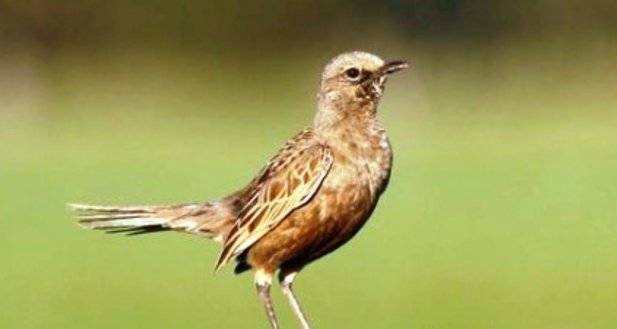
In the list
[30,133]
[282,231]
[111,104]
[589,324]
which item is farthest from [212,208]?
[111,104]

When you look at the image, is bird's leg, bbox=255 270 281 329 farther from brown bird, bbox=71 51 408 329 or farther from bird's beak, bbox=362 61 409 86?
bird's beak, bbox=362 61 409 86

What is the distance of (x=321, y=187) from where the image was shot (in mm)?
7668

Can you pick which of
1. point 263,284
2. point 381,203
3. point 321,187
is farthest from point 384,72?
point 381,203

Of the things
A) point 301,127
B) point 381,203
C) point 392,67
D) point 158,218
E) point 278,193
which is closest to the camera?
point 392,67

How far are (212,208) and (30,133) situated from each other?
85.8ft

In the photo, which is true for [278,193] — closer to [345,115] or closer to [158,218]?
[345,115]

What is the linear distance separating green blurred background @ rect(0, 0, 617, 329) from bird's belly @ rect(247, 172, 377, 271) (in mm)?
6920

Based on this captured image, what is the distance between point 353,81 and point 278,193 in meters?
0.45

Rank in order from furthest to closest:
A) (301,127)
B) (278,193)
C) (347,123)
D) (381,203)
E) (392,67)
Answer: (301,127)
(381,203)
(278,193)
(347,123)
(392,67)

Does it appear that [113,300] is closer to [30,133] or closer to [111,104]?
[30,133]

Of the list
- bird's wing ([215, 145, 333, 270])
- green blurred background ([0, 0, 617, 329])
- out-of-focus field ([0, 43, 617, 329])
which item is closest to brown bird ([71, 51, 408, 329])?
bird's wing ([215, 145, 333, 270])

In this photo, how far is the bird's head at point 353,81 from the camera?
7.73 meters

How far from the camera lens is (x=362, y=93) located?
7785mm

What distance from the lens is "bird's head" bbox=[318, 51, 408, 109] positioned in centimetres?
773
